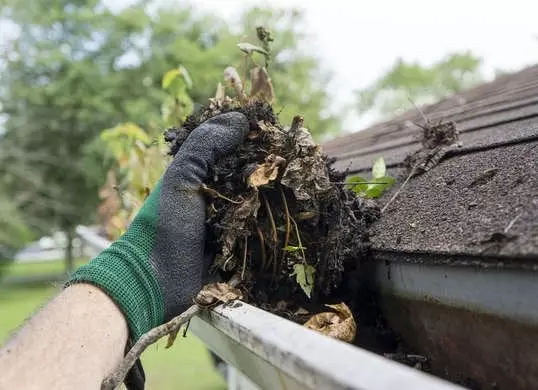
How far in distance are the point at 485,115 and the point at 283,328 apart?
1627 mm

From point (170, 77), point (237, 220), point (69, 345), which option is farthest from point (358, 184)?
point (170, 77)

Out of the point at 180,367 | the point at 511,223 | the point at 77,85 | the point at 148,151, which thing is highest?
the point at 77,85

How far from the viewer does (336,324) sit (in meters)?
1.15

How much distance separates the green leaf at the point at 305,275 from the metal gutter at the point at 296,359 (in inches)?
6.6

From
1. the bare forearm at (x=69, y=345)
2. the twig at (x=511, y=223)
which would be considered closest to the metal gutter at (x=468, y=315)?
the twig at (x=511, y=223)

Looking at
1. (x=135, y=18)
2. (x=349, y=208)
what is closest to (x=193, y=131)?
(x=349, y=208)

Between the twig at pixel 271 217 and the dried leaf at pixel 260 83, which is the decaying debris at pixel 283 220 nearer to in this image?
the twig at pixel 271 217

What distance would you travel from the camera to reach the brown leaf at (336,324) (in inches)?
44.6

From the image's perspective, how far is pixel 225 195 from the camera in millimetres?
1305

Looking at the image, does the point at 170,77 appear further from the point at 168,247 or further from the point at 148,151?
the point at 168,247

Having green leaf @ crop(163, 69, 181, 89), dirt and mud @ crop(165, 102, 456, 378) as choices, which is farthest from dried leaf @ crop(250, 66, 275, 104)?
green leaf @ crop(163, 69, 181, 89)

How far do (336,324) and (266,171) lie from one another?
358 millimetres

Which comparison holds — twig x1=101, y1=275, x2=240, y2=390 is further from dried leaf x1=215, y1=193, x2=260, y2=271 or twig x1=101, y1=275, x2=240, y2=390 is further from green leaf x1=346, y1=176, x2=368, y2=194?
green leaf x1=346, y1=176, x2=368, y2=194

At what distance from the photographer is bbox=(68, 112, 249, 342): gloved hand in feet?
3.94
